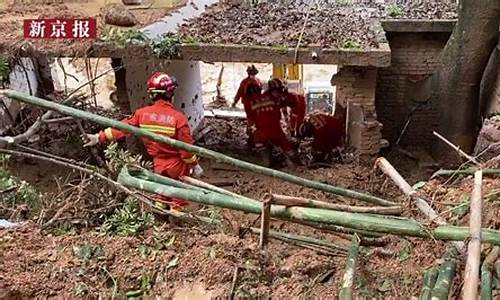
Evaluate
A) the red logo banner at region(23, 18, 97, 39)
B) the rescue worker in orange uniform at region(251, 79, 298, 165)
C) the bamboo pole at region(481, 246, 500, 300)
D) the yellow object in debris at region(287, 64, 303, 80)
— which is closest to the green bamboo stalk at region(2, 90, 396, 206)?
the bamboo pole at region(481, 246, 500, 300)

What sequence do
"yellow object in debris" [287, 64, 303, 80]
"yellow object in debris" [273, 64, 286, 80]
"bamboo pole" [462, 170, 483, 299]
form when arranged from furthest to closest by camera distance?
"yellow object in debris" [287, 64, 303, 80], "yellow object in debris" [273, 64, 286, 80], "bamboo pole" [462, 170, 483, 299]

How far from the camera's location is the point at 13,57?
8414 millimetres

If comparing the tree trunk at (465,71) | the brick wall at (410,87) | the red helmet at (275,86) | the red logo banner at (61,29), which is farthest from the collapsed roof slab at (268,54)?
the brick wall at (410,87)

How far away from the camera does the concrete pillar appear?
29.6 feet

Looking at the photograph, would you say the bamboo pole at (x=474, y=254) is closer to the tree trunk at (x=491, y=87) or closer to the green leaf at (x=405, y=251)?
the green leaf at (x=405, y=251)

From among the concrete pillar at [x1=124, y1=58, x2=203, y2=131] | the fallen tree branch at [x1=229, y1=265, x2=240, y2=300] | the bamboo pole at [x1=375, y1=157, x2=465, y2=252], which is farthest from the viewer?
the concrete pillar at [x1=124, y1=58, x2=203, y2=131]

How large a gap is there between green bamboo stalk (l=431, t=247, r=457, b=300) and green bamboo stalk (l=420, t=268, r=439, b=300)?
3cm

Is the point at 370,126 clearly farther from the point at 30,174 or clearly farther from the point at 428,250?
the point at 428,250

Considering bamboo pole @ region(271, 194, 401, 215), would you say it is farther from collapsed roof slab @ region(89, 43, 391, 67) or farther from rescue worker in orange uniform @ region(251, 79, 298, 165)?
rescue worker in orange uniform @ region(251, 79, 298, 165)

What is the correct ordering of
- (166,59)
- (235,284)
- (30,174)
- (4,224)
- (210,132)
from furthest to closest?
1. (210,132)
2. (30,174)
3. (166,59)
4. (4,224)
5. (235,284)

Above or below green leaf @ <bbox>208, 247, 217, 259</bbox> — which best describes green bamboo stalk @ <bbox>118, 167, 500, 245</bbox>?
above

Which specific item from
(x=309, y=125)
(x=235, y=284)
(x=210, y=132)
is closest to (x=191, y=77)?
(x=210, y=132)

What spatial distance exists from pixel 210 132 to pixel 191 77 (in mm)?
1094

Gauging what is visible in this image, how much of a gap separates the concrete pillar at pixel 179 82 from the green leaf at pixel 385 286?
5.73 meters
